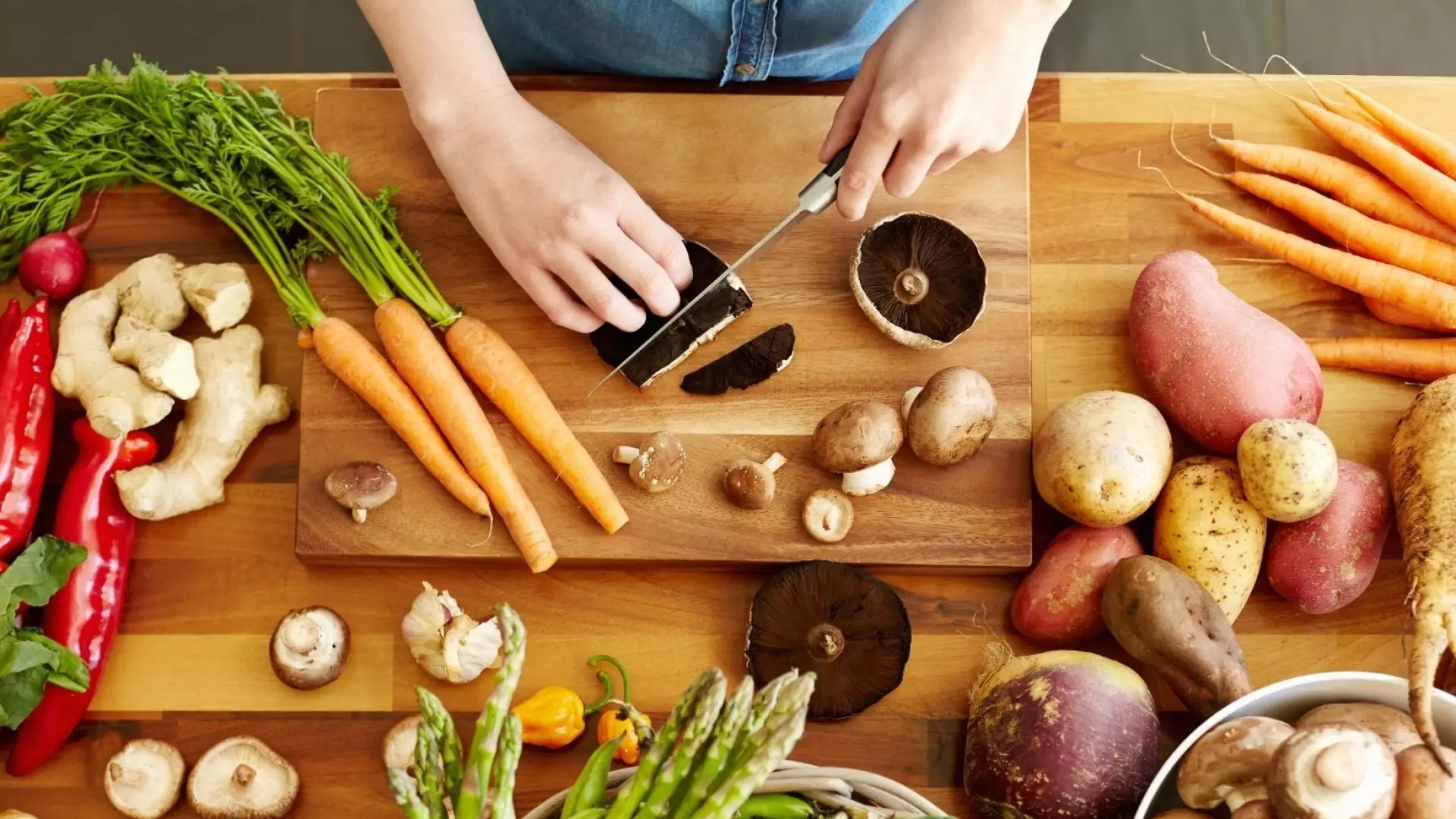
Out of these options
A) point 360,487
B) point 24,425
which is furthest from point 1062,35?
point 24,425

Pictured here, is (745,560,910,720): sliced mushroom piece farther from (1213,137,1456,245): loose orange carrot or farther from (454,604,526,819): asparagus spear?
(1213,137,1456,245): loose orange carrot

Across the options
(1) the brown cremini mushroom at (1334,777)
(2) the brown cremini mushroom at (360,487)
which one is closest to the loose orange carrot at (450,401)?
(2) the brown cremini mushroom at (360,487)

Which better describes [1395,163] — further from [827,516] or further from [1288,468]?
[827,516]

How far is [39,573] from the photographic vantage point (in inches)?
73.1

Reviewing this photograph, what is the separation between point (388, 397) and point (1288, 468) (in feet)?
4.84

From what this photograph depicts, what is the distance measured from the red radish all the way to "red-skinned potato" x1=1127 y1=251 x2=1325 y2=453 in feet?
6.12

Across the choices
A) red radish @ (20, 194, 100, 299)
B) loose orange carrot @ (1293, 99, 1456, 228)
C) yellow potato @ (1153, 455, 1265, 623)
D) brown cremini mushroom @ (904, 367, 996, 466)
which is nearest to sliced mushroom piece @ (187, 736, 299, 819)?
red radish @ (20, 194, 100, 299)

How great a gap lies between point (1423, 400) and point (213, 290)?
206 cm

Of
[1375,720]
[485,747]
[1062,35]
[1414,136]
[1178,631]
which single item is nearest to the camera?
[485,747]

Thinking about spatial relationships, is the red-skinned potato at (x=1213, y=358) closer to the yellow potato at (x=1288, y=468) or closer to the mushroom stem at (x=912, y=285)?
the yellow potato at (x=1288, y=468)

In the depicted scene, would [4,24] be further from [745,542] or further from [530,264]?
[745,542]

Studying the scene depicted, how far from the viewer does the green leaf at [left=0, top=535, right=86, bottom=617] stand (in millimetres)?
1839

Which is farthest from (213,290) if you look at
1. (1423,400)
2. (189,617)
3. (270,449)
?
(1423,400)

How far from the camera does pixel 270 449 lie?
6.65 ft
